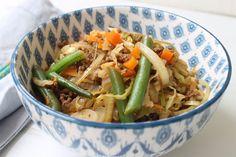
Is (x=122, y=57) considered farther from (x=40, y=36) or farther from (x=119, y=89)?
(x=40, y=36)

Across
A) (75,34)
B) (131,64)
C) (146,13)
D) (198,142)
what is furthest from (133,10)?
(198,142)

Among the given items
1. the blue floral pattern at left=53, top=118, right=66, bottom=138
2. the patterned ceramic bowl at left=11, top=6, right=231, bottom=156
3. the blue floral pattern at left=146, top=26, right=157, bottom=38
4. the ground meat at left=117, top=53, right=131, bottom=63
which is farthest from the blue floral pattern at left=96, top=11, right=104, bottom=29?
the blue floral pattern at left=53, top=118, right=66, bottom=138

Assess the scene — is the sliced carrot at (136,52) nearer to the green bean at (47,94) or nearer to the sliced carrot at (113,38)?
the sliced carrot at (113,38)

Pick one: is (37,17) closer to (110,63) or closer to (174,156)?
(110,63)

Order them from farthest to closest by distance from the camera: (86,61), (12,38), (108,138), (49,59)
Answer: (12,38), (49,59), (86,61), (108,138)

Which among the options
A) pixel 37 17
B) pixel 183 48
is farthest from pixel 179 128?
pixel 37 17

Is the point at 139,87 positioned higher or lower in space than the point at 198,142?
higher
